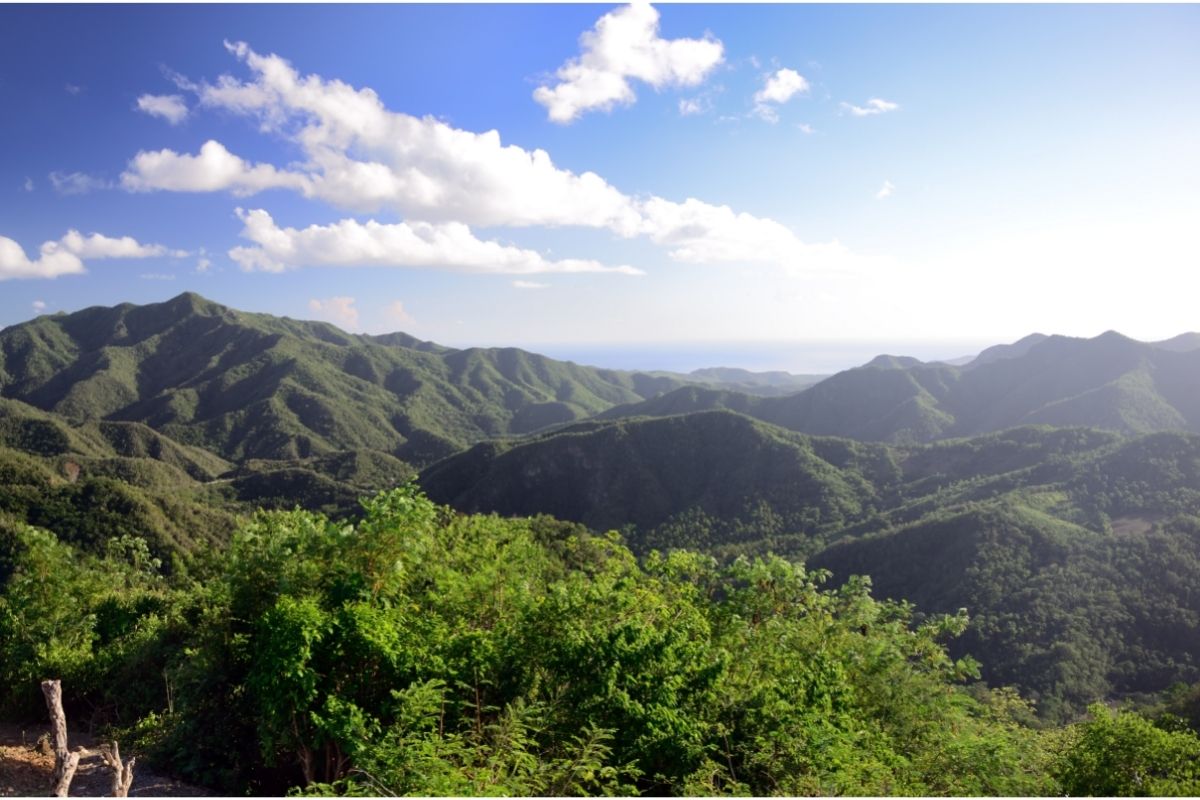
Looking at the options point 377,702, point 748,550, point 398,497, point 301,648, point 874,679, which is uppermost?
point 398,497

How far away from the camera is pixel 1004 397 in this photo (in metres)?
163

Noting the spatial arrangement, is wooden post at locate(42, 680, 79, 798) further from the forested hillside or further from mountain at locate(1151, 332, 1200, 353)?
mountain at locate(1151, 332, 1200, 353)

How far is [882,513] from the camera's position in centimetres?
9200

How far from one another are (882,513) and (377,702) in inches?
3799

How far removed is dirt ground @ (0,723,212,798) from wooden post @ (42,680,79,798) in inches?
167

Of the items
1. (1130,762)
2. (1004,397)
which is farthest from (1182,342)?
(1130,762)

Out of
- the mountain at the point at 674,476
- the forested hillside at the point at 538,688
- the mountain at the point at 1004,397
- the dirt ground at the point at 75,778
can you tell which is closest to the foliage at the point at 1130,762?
the forested hillside at the point at 538,688

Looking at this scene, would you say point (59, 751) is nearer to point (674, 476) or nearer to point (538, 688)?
point (538, 688)

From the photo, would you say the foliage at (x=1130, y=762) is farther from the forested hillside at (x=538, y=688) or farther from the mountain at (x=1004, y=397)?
the mountain at (x=1004, y=397)

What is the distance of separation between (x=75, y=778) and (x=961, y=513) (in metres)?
77.8

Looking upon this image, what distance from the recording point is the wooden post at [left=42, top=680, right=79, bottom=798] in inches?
262

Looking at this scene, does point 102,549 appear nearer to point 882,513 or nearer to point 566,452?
point 566,452

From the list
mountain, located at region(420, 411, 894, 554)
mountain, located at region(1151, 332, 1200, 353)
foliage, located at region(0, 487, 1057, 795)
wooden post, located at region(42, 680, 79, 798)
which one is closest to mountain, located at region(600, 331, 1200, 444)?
mountain, located at region(1151, 332, 1200, 353)

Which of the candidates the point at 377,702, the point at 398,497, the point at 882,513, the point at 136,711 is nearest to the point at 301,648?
the point at 377,702
